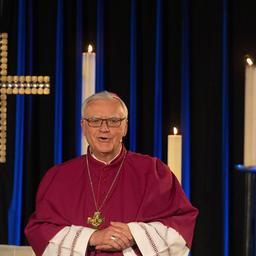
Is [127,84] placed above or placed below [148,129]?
above

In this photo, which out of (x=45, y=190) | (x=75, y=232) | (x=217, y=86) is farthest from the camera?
(x=217, y=86)

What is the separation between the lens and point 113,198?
2469mm

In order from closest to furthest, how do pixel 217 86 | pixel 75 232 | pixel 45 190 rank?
pixel 75 232, pixel 45 190, pixel 217 86

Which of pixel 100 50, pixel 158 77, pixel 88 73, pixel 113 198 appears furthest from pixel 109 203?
pixel 100 50

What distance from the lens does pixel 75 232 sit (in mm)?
2291

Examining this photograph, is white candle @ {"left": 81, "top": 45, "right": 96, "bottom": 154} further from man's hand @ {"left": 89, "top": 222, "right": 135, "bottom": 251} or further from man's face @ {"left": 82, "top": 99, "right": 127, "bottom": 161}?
man's hand @ {"left": 89, "top": 222, "right": 135, "bottom": 251}

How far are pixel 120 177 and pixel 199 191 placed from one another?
102cm

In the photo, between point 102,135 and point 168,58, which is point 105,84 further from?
point 102,135

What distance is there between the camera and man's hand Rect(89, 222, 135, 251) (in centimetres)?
224

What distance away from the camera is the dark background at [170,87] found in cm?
339

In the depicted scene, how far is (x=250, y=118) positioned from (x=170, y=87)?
1.42m

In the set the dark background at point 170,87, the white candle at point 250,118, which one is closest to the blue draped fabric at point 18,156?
the dark background at point 170,87

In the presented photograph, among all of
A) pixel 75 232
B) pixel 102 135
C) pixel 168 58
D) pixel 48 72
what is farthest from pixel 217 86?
pixel 75 232

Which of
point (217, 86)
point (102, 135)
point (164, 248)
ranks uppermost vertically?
point (217, 86)
